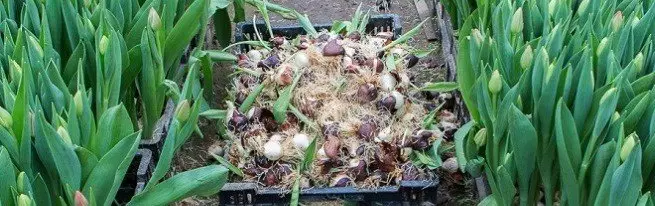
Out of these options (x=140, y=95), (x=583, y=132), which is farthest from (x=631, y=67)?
(x=140, y=95)

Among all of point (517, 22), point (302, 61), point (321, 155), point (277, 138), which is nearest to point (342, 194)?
point (321, 155)

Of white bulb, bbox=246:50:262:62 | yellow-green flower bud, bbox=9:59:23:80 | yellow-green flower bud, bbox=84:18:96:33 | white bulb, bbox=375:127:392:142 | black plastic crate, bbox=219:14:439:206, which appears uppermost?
yellow-green flower bud, bbox=84:18:96:33

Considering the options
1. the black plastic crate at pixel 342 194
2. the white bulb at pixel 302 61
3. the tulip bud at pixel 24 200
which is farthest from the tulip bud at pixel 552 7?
the tulip bud at pixel 24 200

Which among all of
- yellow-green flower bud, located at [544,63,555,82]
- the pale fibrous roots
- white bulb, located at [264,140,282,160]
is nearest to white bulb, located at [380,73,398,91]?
the pale fibrous roots

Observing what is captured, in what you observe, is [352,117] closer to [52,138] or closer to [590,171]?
[590,171]

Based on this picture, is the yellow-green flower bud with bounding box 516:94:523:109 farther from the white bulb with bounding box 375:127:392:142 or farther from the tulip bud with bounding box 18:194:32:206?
the tulip bud with bounding box 18:194:32:206

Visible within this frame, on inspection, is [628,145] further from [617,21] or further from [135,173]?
[135,173]
